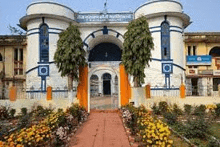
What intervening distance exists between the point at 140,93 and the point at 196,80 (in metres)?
11.2

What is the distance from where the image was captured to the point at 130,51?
11.4 metres

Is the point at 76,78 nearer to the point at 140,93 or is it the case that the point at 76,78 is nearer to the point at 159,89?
the point at 140,93

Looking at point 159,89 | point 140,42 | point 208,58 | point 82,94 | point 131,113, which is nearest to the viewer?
point 131,113

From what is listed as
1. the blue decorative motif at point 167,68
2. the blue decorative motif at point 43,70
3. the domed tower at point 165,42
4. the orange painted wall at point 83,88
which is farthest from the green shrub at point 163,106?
the blue decorative motif at point 43,70

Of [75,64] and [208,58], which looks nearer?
[75,64]

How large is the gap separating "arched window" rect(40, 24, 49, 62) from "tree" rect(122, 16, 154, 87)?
9052mm

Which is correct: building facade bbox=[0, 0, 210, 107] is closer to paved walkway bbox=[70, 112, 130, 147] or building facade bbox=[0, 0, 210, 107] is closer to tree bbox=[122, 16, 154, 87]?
tree bbox=[122, 16, 154, 87]

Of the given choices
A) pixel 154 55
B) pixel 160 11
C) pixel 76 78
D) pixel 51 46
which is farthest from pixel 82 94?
pixel 160 11

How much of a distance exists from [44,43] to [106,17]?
637cm

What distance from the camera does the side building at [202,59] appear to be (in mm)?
20109

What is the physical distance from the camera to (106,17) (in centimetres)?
1920

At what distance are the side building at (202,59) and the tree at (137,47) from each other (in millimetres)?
10196

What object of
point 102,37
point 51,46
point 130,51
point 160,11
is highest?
point 160,11

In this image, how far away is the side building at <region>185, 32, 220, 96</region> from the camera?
20.1 meters
